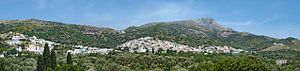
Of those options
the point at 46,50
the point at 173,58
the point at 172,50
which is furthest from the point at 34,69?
the point at 172,50

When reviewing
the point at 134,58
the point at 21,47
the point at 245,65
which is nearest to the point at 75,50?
the point at 21,47

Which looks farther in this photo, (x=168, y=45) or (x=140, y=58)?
(x=168, y=45)

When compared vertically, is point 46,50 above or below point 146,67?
above

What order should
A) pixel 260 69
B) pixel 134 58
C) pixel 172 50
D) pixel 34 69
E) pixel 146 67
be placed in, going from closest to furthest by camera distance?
pixel 260 69, pixel 34 69, pixel 146 67, pixel 134 58, pixel 172 50

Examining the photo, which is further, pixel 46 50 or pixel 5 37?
pixel 5 37

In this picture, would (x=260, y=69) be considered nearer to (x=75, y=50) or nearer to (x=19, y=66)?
(x=19, y=66)

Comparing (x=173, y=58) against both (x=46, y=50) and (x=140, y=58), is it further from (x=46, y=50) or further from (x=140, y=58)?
(x=46, y=50)

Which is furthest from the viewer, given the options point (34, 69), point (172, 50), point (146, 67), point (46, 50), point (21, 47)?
point (172, 50)

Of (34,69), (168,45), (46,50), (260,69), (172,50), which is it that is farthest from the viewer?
(168,45)

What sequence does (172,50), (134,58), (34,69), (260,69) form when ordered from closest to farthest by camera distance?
(260,69) → (34,69) → (134,58) → (172,50)
